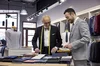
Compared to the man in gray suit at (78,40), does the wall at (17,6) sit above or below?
above

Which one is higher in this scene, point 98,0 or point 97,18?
point 98,0

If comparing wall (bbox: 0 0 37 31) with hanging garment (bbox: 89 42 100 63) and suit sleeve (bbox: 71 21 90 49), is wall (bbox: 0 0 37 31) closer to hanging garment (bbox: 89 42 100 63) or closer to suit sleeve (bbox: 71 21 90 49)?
hanging garment (bbox: 89 42 100 63)

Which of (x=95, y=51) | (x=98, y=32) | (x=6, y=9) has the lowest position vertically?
(x=95, y=51)

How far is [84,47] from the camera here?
2.81 meters

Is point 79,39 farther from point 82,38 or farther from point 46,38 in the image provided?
point 46,38

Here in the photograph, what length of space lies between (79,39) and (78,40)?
8cm

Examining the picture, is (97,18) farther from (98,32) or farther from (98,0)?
(98,0)

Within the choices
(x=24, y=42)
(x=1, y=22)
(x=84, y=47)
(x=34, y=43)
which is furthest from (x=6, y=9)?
(x=84, y=47)

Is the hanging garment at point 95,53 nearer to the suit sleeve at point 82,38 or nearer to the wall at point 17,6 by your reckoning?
the suit sleeve at point 82,38

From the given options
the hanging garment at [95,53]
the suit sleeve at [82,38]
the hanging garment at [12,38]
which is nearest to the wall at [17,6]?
the hanging garment at [12,38]

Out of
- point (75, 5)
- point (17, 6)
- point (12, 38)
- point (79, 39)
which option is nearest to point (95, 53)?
point (12, 38)

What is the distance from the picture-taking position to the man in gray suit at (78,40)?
2.69 metres

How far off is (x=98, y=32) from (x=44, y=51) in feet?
8.31

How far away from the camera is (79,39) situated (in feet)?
9.17
